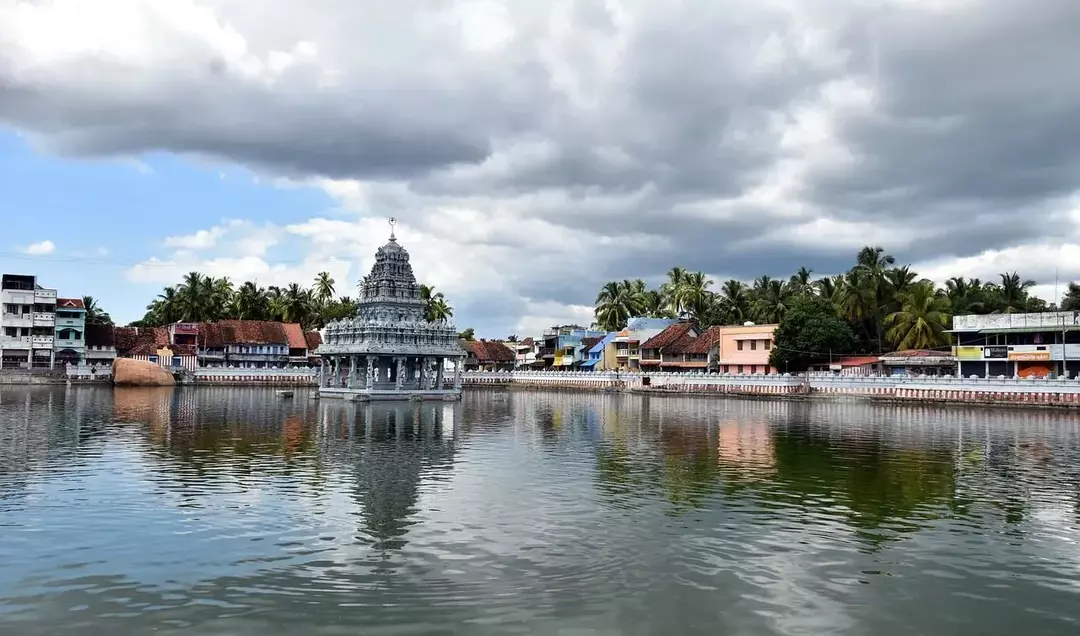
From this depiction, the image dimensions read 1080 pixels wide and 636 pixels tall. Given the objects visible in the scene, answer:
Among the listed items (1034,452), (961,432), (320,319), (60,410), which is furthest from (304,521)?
(320,319)

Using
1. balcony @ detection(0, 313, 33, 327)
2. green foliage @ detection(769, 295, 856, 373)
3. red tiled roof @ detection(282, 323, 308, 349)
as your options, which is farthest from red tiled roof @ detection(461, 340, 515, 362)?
balcony @ detection(0, 313, 33, 327)

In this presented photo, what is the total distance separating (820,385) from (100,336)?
84.6 metres

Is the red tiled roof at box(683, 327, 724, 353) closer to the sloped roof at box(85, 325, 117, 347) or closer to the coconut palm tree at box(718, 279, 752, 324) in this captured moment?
the coconut palm tree at box(718, 279, 752, 324)

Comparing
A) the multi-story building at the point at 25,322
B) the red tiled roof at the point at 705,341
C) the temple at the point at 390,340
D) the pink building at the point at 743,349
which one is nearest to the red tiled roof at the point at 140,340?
the multi-story building at the point at 25,322

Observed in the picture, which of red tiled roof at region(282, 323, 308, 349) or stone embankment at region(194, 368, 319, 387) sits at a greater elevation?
red tiled roof at region(282, 323, 308, 349)

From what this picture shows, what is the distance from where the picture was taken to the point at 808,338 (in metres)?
82.6

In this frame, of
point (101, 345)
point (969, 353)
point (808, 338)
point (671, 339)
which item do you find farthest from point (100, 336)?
point (969, 353)

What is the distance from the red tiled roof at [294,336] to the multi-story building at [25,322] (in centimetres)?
2711

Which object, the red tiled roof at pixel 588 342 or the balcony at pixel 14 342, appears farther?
the red tiled roof at pixel 588 342

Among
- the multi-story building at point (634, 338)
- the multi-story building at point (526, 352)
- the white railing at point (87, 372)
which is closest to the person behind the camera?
the white railing at point (87, 372)

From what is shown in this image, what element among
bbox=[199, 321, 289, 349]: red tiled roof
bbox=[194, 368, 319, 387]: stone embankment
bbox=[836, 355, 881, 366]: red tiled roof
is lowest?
bbox=[194, 368, 319, 387]: stone embankment

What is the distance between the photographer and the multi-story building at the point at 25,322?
95.8 m

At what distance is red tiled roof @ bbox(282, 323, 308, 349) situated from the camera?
365 ft

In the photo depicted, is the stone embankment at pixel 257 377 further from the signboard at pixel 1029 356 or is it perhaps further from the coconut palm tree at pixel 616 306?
the signboard at pixel 1029 356
